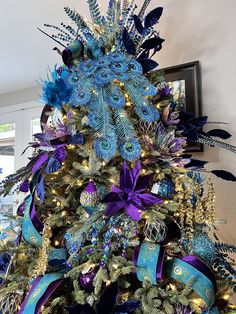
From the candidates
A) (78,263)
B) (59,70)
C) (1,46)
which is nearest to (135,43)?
(59,70)

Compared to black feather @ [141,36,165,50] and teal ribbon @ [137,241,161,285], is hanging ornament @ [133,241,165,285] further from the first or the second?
black feather @ [141,36,165,50]

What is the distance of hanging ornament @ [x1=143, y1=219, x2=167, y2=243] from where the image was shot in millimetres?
774

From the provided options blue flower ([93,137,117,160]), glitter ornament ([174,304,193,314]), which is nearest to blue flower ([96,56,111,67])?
blue flower ([93,137,117,160])

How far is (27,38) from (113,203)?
5.22ft

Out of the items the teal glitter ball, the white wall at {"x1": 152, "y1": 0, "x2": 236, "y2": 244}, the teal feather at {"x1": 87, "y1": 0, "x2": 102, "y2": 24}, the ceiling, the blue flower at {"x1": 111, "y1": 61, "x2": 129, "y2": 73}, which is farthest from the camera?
the ceiling

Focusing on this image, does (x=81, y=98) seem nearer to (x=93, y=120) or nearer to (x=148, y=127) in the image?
(x=93, y=120)

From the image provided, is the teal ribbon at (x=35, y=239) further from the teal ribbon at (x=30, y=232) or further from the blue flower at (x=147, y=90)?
the blue flower at (x=147, y=90)

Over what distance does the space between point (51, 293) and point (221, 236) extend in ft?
2.50

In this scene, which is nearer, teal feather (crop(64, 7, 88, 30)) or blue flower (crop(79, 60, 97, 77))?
blue flower (crop(79, 60, 97, 77))

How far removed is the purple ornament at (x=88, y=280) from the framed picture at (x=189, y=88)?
74 cm

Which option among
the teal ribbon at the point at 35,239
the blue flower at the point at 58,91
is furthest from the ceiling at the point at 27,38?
the teal ribbon at the point at 35,239

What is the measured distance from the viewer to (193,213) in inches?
33.7

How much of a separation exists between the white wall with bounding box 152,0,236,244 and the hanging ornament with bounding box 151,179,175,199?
484 mm

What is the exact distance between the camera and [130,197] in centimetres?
80
